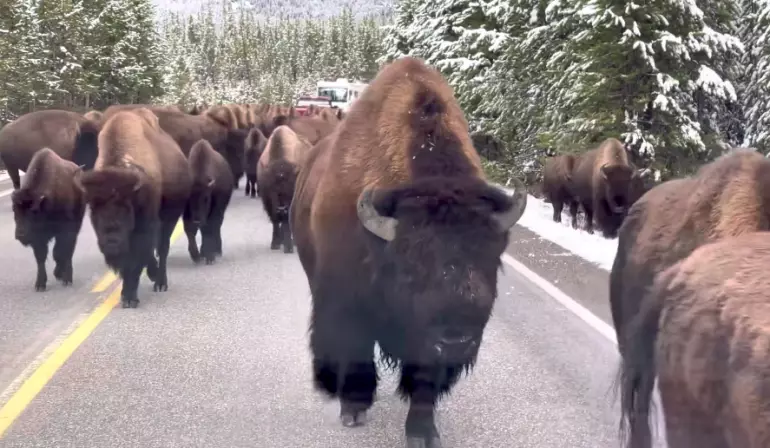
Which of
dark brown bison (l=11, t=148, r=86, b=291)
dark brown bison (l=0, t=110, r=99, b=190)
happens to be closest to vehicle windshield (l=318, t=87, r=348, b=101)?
dark brown bison (l=0, t=110, r=99, b=190)

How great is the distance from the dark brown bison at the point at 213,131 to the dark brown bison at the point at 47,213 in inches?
357

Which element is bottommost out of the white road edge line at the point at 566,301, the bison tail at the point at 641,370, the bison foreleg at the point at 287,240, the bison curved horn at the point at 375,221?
the bison foreleg at the point at 287,240

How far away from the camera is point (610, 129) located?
54.4ft

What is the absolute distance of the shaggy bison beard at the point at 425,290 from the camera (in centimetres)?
388

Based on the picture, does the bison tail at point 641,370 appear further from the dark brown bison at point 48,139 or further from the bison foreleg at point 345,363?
the dark brown bison at point 48,139

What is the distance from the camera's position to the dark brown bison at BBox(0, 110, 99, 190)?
1634cm

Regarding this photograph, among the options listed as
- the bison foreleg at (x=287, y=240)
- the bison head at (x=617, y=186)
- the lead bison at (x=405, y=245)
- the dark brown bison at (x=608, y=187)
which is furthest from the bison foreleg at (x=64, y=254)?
the bison head at (x=617, y=186)

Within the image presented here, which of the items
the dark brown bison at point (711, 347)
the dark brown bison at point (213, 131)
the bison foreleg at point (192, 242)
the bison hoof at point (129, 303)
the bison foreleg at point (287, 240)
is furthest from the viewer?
the dark brown bison at point (213, 131)

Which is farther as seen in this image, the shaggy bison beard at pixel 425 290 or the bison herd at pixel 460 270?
the shaggy bison beard at pixel 425 290

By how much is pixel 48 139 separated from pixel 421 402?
570 inches

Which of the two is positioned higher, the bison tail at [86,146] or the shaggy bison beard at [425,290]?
the shaggy bison beard at [425,290]

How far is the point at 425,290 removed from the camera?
3.93 metres

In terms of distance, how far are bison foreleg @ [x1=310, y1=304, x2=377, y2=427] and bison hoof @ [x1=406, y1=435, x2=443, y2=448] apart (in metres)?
0.43

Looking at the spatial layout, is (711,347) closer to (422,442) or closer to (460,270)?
(460,270)
